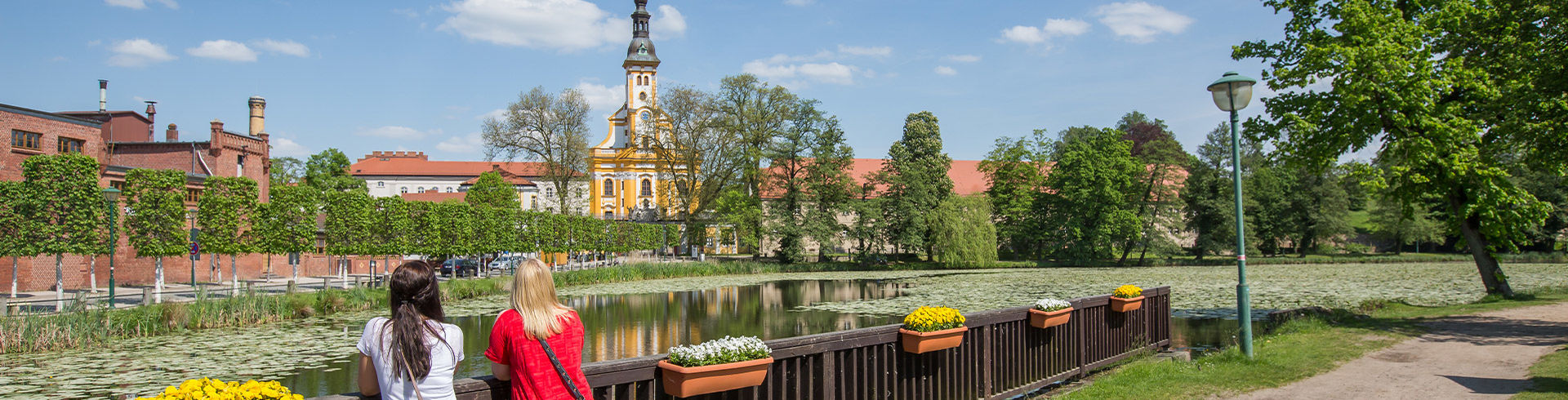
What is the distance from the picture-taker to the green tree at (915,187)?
47.1 meters

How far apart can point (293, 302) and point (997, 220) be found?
46394 mm

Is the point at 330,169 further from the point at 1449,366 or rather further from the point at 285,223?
the point at 1449,366

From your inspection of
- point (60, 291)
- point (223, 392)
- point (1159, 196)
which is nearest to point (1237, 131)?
point (223, 392)

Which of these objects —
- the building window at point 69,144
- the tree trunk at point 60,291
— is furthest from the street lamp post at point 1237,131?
the building window at point 69,144

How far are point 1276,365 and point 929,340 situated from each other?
449 cm

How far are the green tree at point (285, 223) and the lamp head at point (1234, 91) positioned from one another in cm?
2628

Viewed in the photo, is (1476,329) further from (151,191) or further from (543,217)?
(543,217)

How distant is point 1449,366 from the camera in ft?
27.5

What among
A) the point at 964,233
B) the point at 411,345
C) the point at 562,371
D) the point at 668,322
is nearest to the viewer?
the point at 411,345

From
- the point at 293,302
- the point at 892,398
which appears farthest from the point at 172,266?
the point at 892,398

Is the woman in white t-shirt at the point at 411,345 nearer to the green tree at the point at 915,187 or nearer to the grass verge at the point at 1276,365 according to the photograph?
the grass verge at the point at 1276,365

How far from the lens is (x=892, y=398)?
6457 mm

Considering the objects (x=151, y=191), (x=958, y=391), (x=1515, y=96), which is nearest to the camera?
(x=958, y=391)

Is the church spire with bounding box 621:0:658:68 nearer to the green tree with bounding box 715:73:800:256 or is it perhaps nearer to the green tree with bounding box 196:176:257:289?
the green tree with bounding box 715:73:800:256
